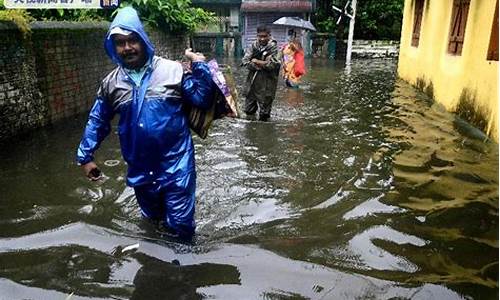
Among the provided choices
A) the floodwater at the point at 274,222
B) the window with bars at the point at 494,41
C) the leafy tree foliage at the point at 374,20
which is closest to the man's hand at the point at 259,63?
the floodwater at the point at 274,222

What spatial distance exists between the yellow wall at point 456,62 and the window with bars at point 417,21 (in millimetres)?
295

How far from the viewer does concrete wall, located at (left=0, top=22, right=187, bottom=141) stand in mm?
6609

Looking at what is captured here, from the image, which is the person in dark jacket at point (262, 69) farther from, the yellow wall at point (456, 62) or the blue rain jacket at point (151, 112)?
the blue rain jacket at point (151, 112)

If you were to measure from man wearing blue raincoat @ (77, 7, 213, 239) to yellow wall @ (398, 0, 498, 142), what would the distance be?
5780 millimetres

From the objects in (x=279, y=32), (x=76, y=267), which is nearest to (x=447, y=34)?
(x=76, y=267)

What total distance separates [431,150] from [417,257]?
3512 mm

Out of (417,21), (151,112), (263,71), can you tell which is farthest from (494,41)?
(417,21)

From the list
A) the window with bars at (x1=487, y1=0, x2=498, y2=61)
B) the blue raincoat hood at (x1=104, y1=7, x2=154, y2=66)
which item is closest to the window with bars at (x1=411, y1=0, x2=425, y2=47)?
the window with bars at (x1=487, y1=0, x2=498, y2=61)

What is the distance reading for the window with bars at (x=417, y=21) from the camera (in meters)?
14.3

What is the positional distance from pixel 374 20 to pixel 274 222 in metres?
24.5

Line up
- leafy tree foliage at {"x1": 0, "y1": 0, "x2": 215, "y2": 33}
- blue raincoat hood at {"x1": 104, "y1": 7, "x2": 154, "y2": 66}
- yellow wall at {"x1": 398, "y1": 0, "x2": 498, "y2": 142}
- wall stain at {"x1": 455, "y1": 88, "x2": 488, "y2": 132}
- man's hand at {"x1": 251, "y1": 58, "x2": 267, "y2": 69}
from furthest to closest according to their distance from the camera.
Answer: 1. leafy tree foliage at {"x1": 0, "y1": 0, "x2": 215, "y2": 33}
2. man's hand at {"x1": 251, "y1": 58, "x2": 267, "y2": 69}
3. wall stain at {"x1": 455, "y1": 88, "x2": 488, "y2": 132}
4. yellow wall at {"x1": 398, "y1": 0, "x2": 498, "y2": 142}
5. blue raincoat hood at {"x1": 104, "y1": 7, "x2": 154, "y2": 66}

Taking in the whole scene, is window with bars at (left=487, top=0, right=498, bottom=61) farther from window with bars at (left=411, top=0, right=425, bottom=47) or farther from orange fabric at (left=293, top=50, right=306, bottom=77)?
window with bars at (left=411, top=0, right=425, bottom=47)

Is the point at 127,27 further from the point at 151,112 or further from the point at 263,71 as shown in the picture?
the point at 263,71

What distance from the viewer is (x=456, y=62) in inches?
386
